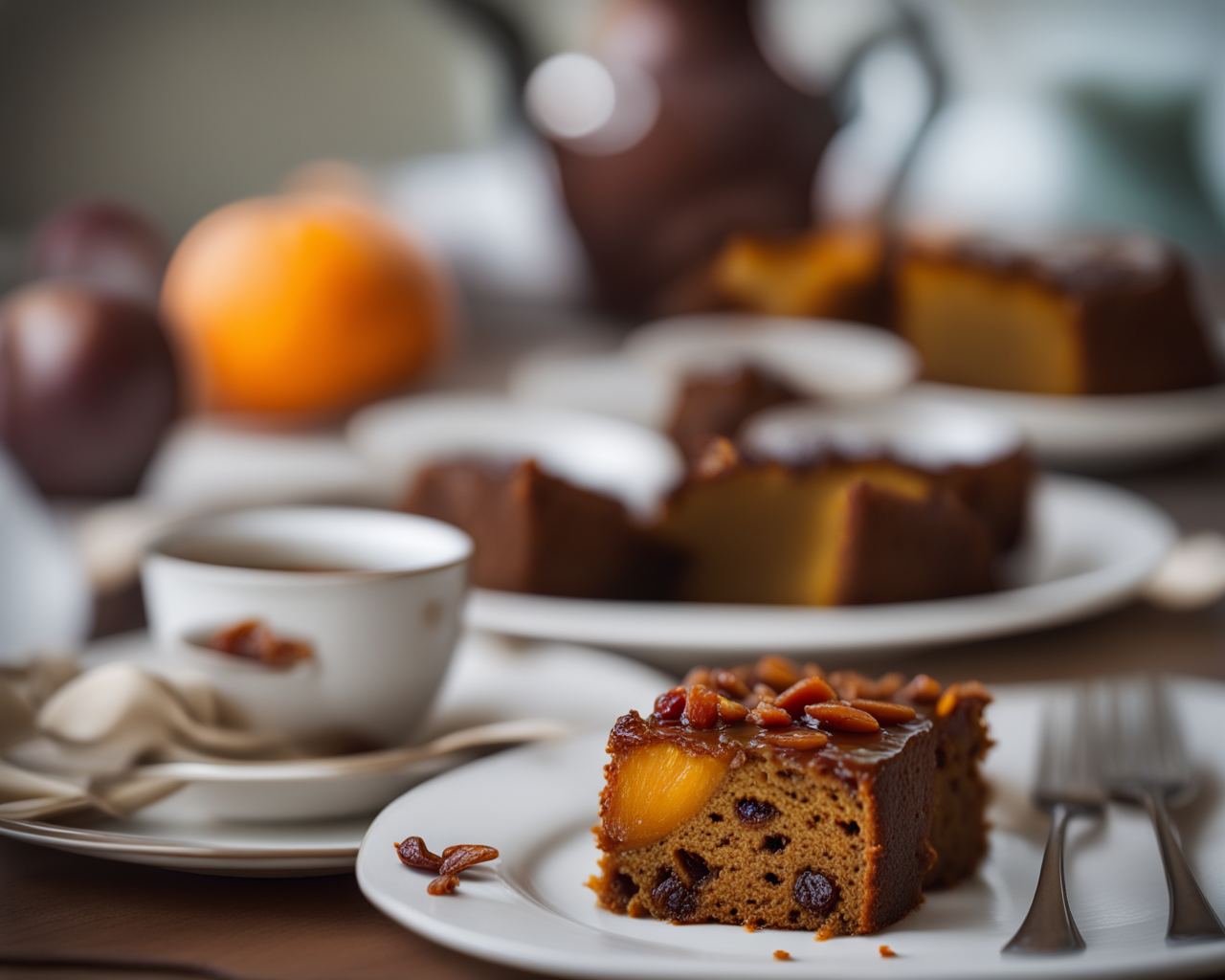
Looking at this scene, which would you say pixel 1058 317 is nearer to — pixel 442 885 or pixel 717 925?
pixel 717 925

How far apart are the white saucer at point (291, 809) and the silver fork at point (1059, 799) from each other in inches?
10.7

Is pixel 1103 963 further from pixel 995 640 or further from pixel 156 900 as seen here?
pixel 995 640

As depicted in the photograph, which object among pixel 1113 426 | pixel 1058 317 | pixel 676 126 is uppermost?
pixel 676 126

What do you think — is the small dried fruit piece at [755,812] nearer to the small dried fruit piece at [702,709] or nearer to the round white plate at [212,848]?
the small dried fruit piece at [702,709]

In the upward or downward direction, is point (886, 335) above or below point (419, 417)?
above

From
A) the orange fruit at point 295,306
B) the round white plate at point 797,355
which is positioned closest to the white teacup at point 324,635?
the round white plate at point 797,355

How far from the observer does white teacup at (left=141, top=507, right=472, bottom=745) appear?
0.90 meters

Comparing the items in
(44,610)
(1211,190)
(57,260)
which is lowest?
(44,610)

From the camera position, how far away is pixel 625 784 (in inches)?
29.6

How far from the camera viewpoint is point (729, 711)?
768 millimetres

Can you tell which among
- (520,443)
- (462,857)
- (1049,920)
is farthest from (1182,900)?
(520,443)

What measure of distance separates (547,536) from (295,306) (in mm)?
809

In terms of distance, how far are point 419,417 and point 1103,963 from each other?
3.70ft

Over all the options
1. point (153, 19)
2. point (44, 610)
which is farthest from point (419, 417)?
point (153, 19)
